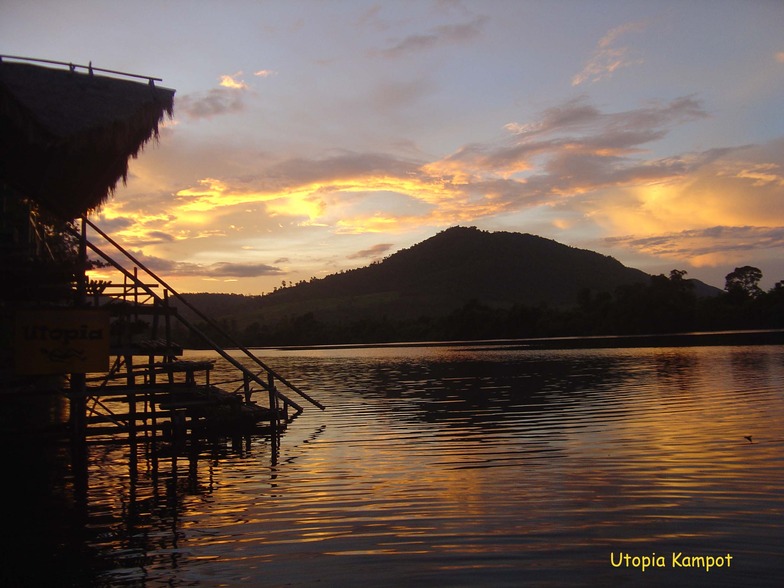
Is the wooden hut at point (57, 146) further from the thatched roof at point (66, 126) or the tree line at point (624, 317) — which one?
the tree line at point (624, 317)

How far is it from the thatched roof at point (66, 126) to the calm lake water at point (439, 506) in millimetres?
7319

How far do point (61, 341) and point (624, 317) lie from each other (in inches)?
4882

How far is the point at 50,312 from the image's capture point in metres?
18.8

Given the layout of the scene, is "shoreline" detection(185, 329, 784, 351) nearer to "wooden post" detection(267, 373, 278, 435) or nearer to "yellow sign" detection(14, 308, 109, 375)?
"wooden post" detection(267, 373, 278, 435)

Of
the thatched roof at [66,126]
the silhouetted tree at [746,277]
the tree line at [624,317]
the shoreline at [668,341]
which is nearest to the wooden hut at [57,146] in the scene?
the thatched roof at [66,126]

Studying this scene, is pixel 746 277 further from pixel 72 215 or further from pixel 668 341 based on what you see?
pixel 72 215

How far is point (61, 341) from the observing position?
18844mm

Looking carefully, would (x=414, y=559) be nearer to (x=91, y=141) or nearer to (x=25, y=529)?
(x=25, y=529)

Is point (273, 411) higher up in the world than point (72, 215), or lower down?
lower down

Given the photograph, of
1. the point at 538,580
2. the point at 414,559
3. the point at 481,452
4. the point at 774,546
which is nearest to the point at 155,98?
the point at 481,452

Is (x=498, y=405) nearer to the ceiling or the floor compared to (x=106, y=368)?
nearer to the floor

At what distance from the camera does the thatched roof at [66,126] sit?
54.1 feet

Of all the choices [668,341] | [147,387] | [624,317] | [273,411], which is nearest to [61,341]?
[147,387]

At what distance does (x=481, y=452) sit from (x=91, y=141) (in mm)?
12022
